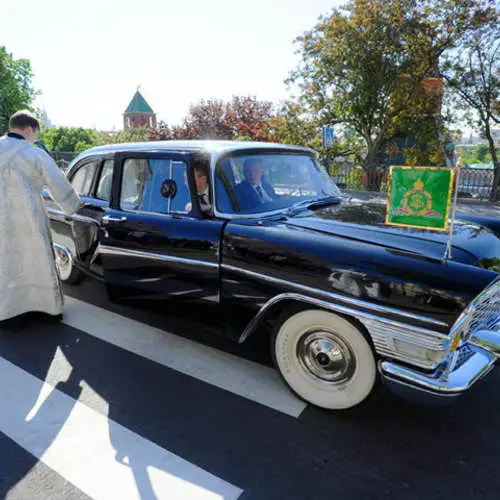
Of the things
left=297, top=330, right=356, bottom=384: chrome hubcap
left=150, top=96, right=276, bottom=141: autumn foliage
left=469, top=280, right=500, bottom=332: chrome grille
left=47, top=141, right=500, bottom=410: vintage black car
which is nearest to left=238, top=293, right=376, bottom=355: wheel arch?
left=47, top=141, right=500, bottom=410: vintage black car

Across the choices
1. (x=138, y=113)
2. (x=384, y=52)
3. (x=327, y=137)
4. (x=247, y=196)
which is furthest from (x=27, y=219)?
(x=138, y=113)

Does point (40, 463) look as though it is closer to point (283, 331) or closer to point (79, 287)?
point (283, 331)

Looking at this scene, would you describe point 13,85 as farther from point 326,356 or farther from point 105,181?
point 326,356

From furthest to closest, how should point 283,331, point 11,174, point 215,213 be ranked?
1. point 11,174
2. point 215,213
3. point 283,331

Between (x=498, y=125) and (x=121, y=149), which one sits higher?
(x=498, y=125)

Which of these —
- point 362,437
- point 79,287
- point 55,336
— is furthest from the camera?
point 79,287

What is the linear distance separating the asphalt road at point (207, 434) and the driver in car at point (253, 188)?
2.97ft

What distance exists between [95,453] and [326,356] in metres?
1.50

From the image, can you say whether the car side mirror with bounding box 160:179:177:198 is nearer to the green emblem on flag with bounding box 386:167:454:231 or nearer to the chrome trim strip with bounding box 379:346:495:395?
the green emblem on flag with bounding box 386:167:454:231

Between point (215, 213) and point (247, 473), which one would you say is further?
point (215, 213)

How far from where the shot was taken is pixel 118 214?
3672 mm

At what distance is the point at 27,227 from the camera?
3822 millimetres

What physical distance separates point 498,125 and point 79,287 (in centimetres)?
1628

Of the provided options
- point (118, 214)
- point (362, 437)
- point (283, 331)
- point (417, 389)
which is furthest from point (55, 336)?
point (417, 389)
